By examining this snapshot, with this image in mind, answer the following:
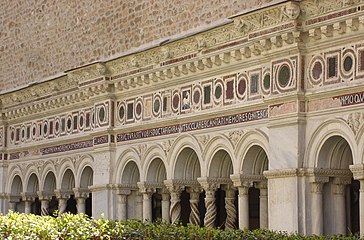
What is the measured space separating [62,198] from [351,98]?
39.6 feet

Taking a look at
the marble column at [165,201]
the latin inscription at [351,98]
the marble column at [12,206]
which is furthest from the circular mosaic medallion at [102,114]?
the latin inscription at [351,98]

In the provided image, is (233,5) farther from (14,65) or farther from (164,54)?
(14,65)

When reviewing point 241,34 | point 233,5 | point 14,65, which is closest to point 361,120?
point 241,34

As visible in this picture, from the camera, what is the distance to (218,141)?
18.6 metres

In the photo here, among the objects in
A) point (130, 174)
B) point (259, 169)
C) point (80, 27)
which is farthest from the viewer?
point (80, 27)

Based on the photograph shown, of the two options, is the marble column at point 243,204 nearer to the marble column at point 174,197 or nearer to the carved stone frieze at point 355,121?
the marble column at point 174,197

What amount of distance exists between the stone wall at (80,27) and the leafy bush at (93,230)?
5.31 metres

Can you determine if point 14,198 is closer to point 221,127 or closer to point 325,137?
point 221,127

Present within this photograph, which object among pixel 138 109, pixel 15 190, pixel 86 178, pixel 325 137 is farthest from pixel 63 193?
pixel 325 137

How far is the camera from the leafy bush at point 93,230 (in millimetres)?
13289

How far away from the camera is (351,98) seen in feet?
49.1

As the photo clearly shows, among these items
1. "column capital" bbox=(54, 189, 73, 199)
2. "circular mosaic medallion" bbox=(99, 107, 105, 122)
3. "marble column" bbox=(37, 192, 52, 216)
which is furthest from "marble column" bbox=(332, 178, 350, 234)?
"marble column" bbox=(37, 192, 52, 216)

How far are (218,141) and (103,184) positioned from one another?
472cm

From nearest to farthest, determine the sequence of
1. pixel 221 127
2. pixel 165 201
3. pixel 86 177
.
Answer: pixel 221 127, pixel 165 201, pixel 86 177
